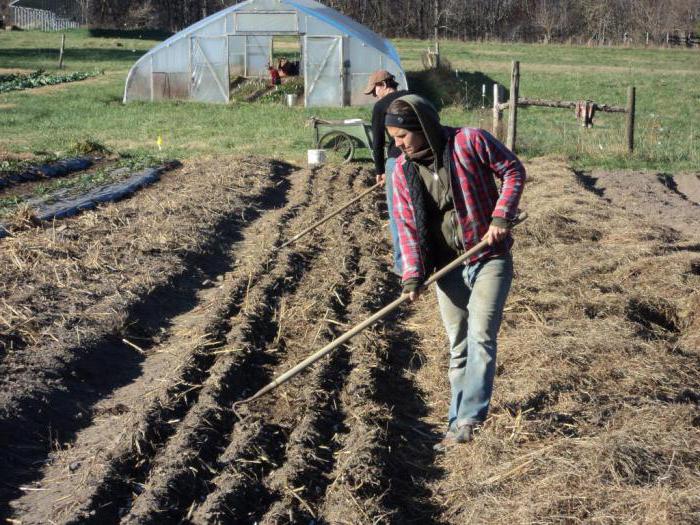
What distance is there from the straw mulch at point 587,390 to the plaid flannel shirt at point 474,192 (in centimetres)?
105

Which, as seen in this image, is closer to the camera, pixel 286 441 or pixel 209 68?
pixel 286 441

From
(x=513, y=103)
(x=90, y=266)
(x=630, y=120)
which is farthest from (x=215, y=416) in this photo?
(x=630, y=120)

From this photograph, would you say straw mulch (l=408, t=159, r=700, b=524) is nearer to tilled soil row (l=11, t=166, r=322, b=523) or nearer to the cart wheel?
tilled soil row (l=11, t=166, r=322, b=523)

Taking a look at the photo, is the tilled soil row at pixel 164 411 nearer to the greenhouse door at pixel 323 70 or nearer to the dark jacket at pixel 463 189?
the dark jacket at pixel 463 189

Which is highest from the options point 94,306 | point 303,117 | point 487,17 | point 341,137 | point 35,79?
point 487,17

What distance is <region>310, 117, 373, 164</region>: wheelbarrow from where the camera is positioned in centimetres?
1507

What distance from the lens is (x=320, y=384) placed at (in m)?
5.98

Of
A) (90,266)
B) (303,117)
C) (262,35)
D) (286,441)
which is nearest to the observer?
(286,441)

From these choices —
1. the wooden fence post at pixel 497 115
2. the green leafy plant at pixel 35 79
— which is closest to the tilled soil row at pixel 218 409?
the wooden fence post at pixel 497 115

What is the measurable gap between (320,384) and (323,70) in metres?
18.7

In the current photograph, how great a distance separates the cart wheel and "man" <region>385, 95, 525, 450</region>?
10.8m

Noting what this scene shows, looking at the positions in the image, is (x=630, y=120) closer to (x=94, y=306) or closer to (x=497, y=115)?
(x=497, y=115)

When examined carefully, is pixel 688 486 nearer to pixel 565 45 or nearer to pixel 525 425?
pixel 525 425

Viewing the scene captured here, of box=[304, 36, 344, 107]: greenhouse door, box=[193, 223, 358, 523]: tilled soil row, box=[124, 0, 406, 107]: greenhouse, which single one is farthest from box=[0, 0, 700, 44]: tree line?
box=[193, 223, 358, 523]: tilled soil row
